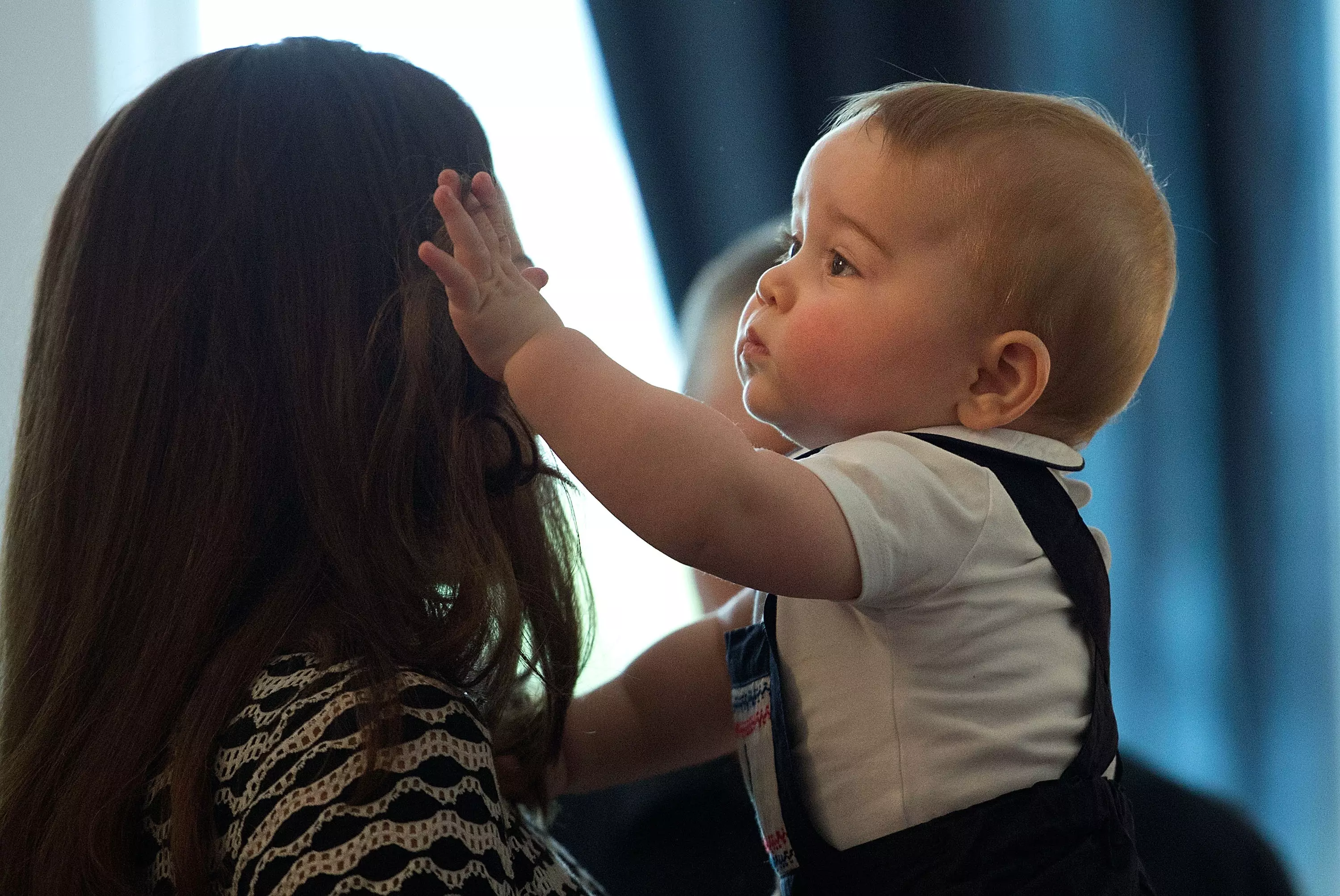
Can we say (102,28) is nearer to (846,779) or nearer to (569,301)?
(569,301)

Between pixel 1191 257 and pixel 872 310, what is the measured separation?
786 mm

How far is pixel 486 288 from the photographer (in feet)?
1.91

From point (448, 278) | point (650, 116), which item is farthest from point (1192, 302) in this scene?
point (448, 278)

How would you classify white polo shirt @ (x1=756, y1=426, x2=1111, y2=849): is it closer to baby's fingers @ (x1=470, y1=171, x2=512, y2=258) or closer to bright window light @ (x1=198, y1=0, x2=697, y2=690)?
baby's fingers @ (x1=470, y1=171, x2=512, y2=258)

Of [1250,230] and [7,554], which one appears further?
[1250,230]

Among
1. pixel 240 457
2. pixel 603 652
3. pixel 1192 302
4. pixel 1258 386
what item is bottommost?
pixel 603 652

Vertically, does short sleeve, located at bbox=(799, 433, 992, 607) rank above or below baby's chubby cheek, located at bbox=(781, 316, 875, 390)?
below

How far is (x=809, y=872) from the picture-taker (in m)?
0.70

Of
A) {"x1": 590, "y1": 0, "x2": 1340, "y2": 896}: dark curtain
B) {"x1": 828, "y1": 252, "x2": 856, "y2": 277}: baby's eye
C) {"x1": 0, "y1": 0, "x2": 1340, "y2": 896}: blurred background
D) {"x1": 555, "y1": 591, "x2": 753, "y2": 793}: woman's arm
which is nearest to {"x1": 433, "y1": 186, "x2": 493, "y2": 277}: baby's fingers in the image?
{"x1": 828, "y1": 252, "x2": 856, "y2": 277}: baby's eye

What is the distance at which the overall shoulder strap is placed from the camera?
2.15ft

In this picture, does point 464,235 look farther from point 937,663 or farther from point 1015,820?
point 1015,820

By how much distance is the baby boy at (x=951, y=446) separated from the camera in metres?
0.63

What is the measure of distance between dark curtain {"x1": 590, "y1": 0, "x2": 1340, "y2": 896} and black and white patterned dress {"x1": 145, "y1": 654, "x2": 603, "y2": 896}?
2.77 ft

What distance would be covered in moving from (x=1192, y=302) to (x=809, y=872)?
90 cm
